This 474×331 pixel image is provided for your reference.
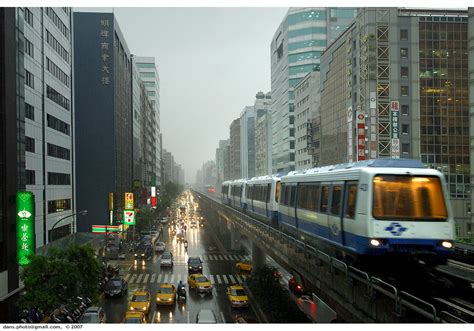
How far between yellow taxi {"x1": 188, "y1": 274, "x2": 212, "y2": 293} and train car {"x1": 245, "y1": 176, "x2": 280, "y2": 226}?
7.28 meters

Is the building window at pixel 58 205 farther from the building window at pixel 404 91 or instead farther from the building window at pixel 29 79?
the building window at pixel 404 91

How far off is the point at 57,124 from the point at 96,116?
2077 cm

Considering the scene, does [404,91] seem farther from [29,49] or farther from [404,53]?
[29,49]

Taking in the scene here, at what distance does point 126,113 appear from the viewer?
87562mm

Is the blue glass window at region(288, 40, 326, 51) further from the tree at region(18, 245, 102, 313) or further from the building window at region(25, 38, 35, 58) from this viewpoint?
the tree at region(18, 245, 102, 313)

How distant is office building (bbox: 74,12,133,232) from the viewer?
222 feet

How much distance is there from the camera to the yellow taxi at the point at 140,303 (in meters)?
33.3

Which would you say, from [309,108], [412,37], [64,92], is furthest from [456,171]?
[64,92]

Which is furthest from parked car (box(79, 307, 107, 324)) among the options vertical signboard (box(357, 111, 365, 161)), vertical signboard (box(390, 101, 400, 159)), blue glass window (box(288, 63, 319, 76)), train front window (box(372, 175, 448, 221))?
blue glass window (box(288, 63, 319, 76))

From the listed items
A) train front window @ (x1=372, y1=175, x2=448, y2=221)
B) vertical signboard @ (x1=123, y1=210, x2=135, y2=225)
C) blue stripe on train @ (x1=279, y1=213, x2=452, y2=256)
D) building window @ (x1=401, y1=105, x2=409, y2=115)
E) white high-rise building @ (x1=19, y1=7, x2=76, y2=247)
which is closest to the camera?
blue stripe on train @ (x1=279, y1=213, x2=452, y2=256)

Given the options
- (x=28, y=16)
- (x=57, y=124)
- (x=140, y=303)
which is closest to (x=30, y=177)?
(x=57, y=124)

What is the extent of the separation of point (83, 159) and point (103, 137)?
4.27m

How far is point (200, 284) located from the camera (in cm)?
4162

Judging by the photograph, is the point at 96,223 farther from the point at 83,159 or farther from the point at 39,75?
the point at 39,75
